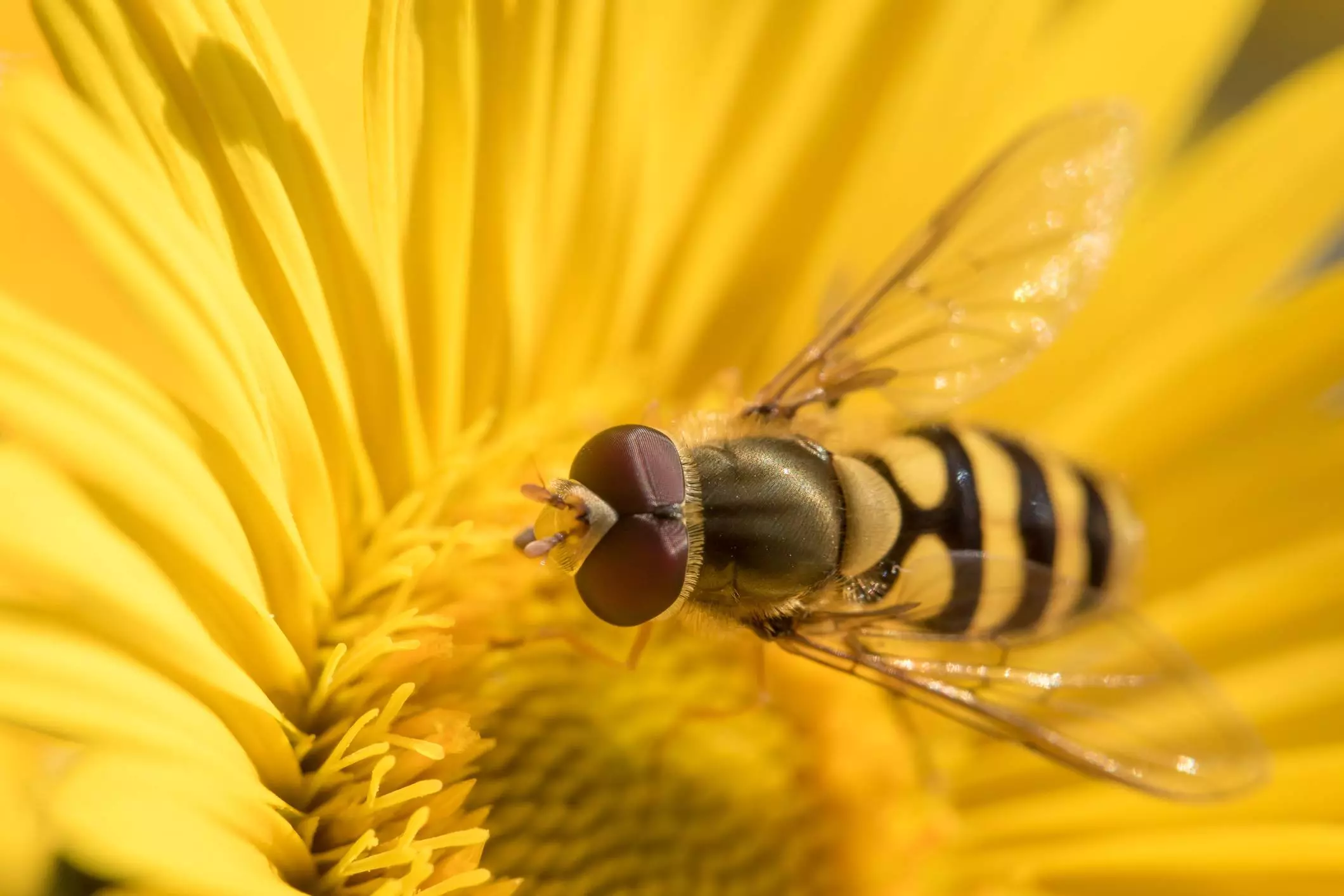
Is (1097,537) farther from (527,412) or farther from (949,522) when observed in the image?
(527,412)

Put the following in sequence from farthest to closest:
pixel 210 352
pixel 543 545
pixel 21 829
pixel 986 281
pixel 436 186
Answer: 1. pixel 986 281
2. pixel 436 186
3. pixel 543 545
4. pixel 210 352
5. pixel 21 829

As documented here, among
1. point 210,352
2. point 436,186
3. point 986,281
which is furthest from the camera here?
point 986,281

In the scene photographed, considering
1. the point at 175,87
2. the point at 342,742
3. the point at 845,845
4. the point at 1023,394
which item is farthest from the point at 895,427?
the point at 175,87

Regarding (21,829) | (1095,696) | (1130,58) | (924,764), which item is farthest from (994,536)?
(21,829)

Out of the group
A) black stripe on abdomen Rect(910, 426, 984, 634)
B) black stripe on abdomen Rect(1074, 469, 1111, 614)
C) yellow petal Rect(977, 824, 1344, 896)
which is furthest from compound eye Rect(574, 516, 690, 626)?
yellow petal Rect(977, 824, 1344, 896)

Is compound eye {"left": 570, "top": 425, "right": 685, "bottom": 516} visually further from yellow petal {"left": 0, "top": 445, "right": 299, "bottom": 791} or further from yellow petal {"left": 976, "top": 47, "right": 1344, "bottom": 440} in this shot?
yellow petal {"left": 976, "top": 47, "right": 1344, "bottom": 440}
